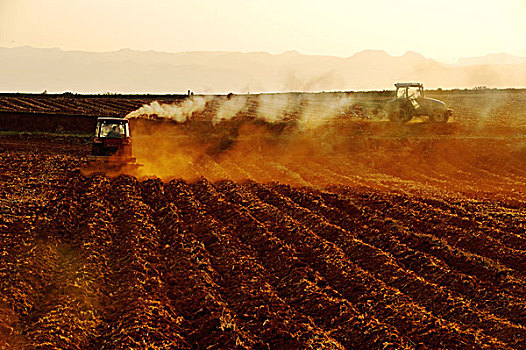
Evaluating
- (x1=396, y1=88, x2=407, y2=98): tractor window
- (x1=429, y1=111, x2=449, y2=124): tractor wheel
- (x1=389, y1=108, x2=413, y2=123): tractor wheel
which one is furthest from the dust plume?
(x1=429, y1=111, x2=449, y2=124): tractor wheel

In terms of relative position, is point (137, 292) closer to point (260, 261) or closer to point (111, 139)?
point (260, 261)

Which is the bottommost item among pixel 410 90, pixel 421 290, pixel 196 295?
pixel 421 290

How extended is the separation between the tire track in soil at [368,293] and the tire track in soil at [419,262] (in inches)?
43.3

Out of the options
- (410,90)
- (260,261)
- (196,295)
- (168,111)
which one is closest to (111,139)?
(260,261)

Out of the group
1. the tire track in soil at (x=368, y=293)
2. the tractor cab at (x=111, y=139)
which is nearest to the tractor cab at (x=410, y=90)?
the tractor cab at (x=111, y=139)

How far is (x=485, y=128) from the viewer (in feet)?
121

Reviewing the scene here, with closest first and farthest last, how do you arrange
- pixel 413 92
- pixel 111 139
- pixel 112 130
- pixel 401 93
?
pixel 111 139, pixel 112 130, pixel 413 92, pixel 401 93

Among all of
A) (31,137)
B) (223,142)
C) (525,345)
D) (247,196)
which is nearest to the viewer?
(525,345)

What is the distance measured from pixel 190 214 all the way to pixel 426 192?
324 inches

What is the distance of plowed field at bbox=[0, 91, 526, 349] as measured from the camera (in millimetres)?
8414

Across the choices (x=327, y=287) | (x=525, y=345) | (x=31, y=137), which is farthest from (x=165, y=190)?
(x=31, y=137)

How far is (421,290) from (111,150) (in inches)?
559

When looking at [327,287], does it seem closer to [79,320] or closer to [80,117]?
[79,320]

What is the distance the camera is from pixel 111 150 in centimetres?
2200
